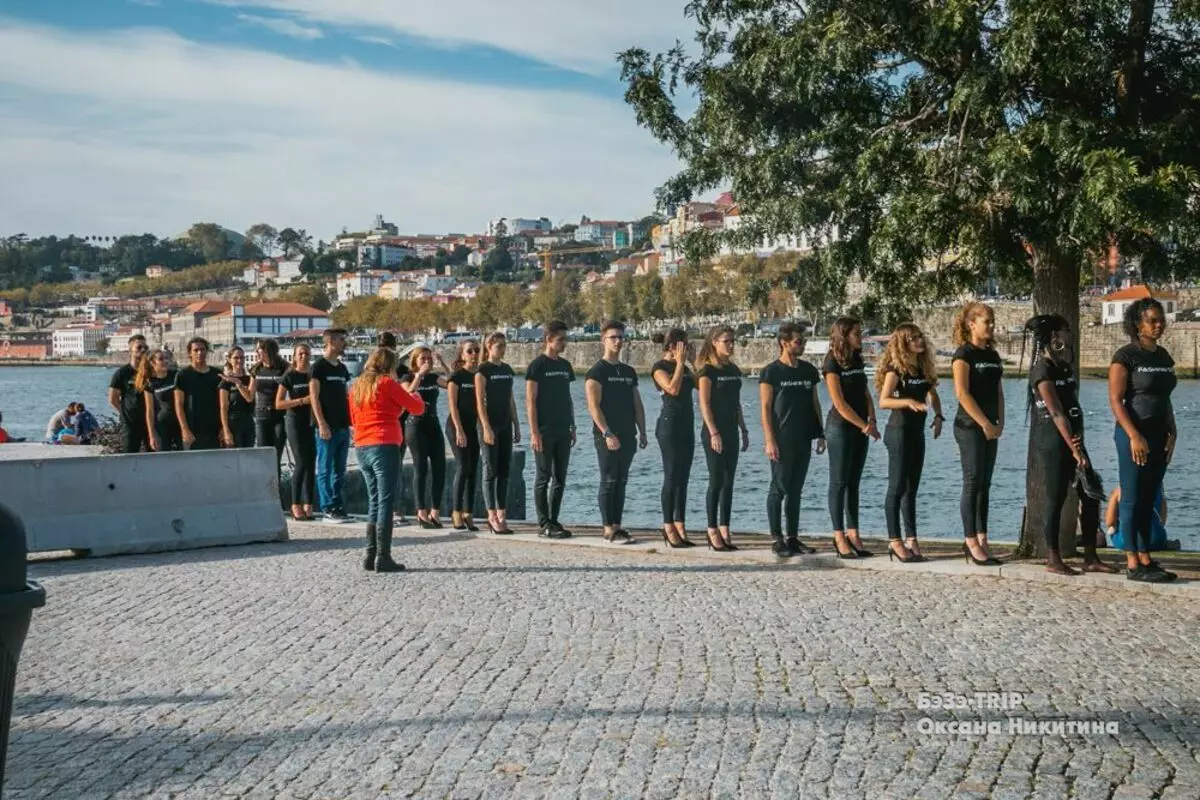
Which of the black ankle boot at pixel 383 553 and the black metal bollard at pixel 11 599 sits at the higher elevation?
the black metal bollard at pixel 11 599

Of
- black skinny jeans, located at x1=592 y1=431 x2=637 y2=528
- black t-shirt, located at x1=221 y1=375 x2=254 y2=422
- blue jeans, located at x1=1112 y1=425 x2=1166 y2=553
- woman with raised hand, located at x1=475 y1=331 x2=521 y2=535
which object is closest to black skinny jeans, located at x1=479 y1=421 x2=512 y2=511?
woman with raised hand, located at x1=475 y1=331 x2=521 y2=535

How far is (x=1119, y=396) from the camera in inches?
372

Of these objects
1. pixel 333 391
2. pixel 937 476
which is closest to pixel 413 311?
pixel 937 476

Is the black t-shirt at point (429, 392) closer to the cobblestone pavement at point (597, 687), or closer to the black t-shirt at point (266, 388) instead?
the black t-shirt at point (266, 388)

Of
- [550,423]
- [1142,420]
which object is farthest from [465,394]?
[1142,420]

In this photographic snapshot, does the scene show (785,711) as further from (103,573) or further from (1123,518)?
(103,573)

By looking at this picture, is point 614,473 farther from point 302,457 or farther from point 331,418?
point 302,457

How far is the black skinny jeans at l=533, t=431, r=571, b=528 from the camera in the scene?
13.1m

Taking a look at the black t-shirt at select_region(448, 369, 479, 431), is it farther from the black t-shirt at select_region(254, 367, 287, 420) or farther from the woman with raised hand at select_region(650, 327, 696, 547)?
the black t-shirt at select_region(254, 367, 287, 420)

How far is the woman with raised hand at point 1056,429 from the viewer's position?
1002cm

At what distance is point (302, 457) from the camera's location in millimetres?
15094

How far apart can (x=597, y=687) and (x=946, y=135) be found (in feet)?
21.3

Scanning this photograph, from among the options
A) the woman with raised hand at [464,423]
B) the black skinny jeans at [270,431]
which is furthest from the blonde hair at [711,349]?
the black skinny jeans at [270,431]

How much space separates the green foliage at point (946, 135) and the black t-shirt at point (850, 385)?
0.88 m
